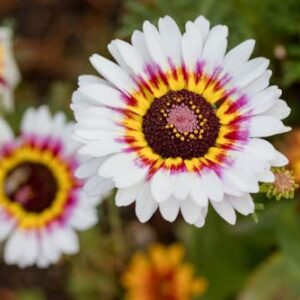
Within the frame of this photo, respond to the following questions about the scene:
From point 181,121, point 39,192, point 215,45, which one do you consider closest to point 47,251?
point 39,192

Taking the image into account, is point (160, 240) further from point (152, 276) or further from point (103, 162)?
point (103, 162)

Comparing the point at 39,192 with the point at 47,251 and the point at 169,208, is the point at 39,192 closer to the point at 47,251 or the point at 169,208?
the point at 47,251

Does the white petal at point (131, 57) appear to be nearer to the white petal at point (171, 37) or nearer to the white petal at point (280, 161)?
the white petal at point (171, 37)

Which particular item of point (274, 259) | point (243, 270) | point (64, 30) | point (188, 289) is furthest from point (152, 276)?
point (64, 30)

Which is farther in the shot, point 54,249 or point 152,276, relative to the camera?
point 152,276

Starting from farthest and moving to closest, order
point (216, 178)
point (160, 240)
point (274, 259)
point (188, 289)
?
1. point (160, 240)
2. point (188, 289)
3. point (274, 259)
4. point (216, 178)
